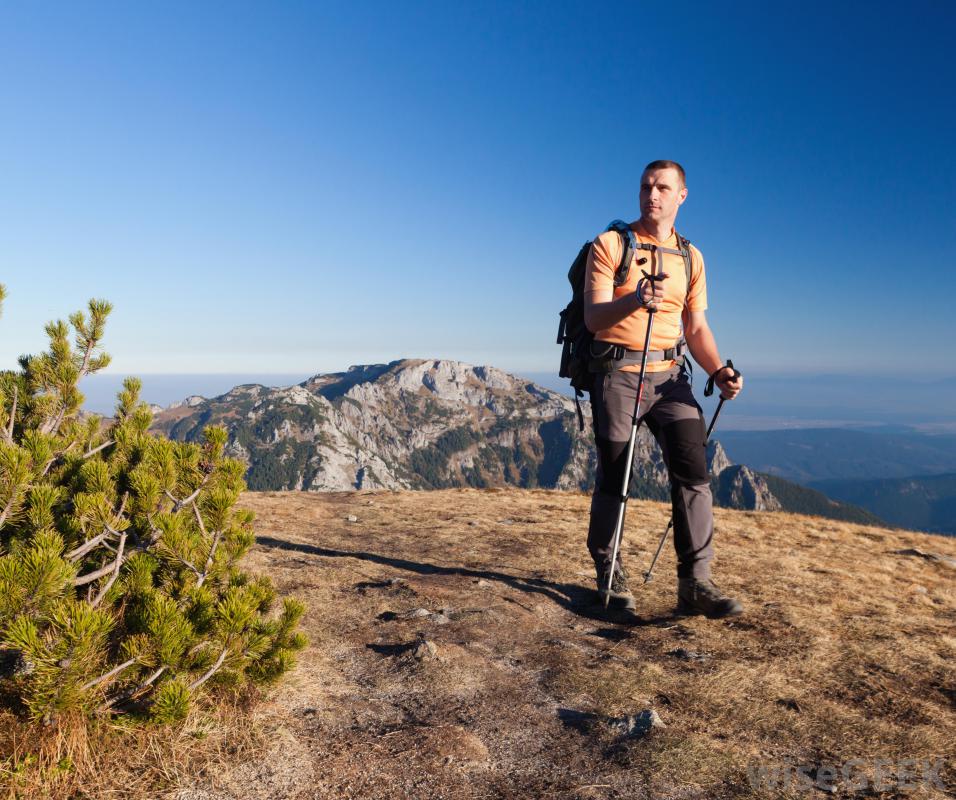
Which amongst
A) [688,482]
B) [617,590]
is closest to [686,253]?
[688,482]

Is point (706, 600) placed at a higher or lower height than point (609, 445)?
lower

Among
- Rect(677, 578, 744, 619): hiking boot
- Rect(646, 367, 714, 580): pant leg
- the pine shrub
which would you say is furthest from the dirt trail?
Rect(646, 367, 714, 580): pant leg

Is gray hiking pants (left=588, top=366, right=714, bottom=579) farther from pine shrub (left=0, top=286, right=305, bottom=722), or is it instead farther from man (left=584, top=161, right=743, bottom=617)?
pine shrub (left=0, top=286, right=305, bottom=722)

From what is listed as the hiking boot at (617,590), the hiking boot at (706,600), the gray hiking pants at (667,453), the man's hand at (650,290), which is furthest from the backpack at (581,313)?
the hiking boot at (706,600)

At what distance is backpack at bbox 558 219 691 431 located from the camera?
22.7 feet

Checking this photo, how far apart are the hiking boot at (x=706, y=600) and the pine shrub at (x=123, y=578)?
4736mm

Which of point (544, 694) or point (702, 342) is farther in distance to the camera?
point (702, 342)

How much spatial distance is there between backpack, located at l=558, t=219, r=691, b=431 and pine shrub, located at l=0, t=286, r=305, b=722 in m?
4.54

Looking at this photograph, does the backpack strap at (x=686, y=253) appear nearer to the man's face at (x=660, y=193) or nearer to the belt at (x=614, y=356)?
the man's face at (x=660, y=193)

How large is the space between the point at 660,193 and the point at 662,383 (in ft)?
7.96

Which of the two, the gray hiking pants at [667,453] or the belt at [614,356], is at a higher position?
the belt at [614,356]

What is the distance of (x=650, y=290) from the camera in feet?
19.9

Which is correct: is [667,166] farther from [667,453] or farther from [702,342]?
[667,453]

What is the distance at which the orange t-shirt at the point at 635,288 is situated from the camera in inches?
269
